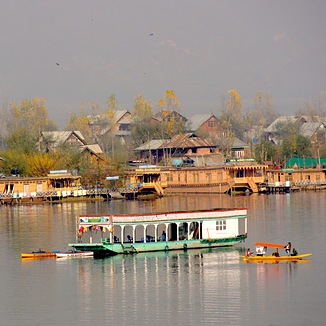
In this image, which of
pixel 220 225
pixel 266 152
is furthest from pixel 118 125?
pixel 220 225

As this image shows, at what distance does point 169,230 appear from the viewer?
56.8 m

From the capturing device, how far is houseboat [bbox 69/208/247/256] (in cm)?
5441

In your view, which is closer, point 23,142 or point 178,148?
point 23,142

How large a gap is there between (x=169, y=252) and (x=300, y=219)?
1957 cm

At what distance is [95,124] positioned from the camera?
163500 millimetres

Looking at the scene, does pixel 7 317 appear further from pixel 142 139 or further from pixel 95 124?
pixel 95 124

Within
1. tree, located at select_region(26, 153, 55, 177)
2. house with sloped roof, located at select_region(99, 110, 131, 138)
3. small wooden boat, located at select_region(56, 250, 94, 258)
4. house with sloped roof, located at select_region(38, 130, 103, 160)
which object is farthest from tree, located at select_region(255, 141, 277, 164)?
small wooden boat, located at select_region(56, 250, 94, 258)

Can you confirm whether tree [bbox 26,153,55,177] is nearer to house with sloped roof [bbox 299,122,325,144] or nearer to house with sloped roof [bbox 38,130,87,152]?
house with sloped roof [bbox 38,130,87,152]

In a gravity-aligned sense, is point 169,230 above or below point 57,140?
below

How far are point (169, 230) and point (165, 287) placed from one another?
447 inches

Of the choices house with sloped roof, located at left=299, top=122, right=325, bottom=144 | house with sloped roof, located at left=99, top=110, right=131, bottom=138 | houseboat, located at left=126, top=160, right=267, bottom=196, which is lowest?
houseboat, located at left=126, top=160, right=267, bottom=196

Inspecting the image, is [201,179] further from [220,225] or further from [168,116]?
[220,225]

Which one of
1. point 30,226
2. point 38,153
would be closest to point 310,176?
point 38,153

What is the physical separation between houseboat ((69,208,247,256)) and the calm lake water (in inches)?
30.0
